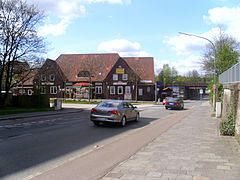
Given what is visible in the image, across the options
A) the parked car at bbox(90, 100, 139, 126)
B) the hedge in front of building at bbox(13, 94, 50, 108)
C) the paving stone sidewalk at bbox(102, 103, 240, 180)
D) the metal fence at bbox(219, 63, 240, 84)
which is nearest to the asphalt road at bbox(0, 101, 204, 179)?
the paving stone sidewalk at bbox(102, 103, 240, 180)

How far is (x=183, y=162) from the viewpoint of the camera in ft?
21.3

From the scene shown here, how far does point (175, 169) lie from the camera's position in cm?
586

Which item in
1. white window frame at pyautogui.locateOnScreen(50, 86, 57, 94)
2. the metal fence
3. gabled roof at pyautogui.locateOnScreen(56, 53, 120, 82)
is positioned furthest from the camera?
white window frame at pyautogui.locateOnScreen(50, 86, 57, 94)

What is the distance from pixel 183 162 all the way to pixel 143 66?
5614cm

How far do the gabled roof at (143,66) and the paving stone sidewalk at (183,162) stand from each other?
48.2 metres

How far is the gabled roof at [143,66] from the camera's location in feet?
194

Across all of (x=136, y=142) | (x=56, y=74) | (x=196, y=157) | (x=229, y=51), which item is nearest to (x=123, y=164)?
(x=196, y=157)

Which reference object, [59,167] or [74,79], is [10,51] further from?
[74,79]

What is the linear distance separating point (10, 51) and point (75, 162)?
22536 mm

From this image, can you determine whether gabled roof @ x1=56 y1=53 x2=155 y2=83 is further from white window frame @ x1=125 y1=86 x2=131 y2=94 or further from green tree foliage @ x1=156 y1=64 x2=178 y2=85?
green tree foliage @ x1=156 y1=64 x2=178 y2=85

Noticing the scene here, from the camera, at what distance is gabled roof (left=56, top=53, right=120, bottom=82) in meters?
61.5

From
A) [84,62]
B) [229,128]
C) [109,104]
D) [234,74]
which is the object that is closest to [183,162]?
[229,128]

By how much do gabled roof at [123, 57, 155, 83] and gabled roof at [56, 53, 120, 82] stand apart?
4018 mm

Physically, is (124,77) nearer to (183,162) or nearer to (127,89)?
(127,89)
